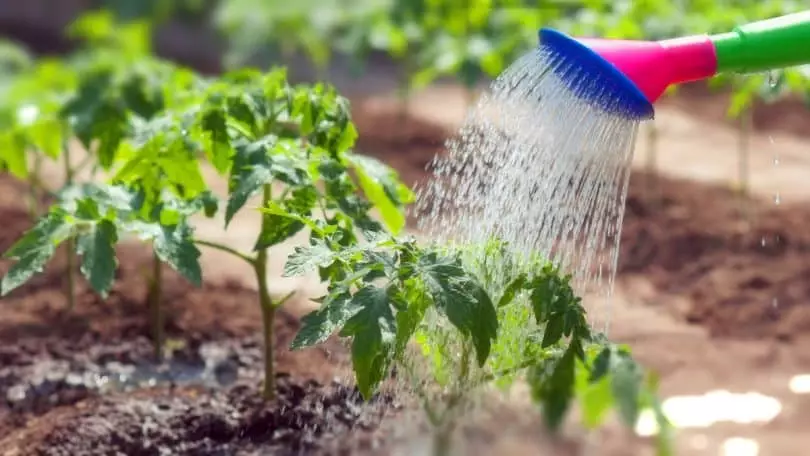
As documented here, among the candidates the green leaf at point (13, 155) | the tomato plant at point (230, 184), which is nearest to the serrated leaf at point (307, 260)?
the tomato plant at point (230, 184)

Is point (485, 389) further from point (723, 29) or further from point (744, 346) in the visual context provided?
point (723, 29)

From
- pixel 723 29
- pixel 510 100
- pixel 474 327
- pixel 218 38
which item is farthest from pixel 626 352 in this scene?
pixel 218 38

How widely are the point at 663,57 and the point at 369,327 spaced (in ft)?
2.69

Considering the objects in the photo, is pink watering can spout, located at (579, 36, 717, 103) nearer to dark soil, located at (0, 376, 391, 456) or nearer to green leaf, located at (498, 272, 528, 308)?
green leaf, located at (498, 272, 528, 308)

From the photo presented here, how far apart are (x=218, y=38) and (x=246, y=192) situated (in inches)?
280

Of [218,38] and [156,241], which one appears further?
[218,38]

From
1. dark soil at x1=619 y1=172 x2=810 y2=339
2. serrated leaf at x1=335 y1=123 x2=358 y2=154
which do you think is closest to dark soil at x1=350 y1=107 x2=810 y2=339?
dark soil at x1=619 y1=172 x2=810 y2=339

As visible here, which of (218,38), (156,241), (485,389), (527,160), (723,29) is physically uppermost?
(218,38)

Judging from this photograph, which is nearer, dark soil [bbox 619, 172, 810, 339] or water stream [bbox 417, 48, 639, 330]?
water stream [bbox 417, 48, 639, 330]

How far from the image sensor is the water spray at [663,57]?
→ 2412 millimetres

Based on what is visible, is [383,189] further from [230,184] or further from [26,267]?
[26,267]

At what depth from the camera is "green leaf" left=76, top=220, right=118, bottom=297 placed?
2.64 meters

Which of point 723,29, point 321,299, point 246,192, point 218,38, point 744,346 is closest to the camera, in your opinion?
point 321,299

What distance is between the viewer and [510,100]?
8.72 ft
